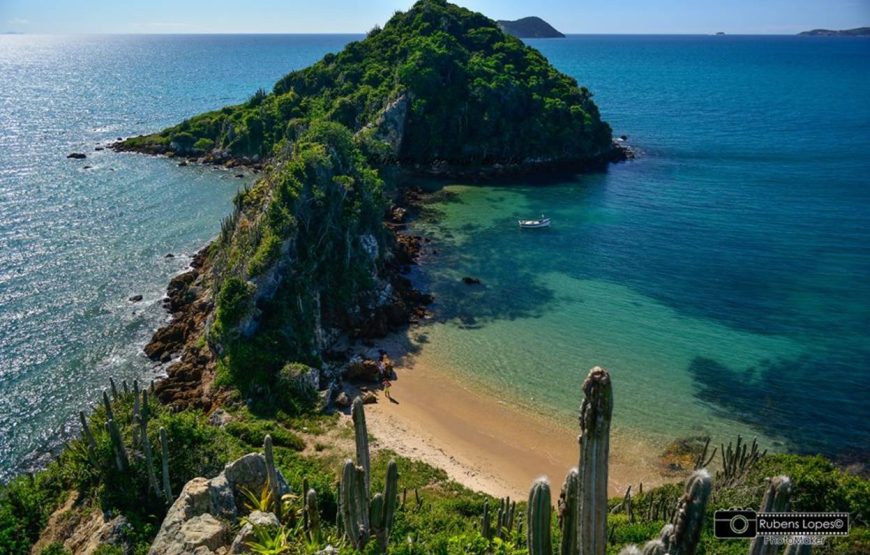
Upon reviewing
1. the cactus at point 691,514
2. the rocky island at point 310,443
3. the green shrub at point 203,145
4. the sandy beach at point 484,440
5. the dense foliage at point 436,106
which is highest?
the dense foliage at point 436,106

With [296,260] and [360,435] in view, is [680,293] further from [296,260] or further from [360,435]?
[360,435]

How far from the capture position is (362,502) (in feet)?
49.6

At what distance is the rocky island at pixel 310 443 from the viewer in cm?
1520

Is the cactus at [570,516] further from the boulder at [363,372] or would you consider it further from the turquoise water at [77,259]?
the turquoise water at [77,259]

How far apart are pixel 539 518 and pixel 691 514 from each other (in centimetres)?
277

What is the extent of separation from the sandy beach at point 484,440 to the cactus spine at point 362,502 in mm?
14152

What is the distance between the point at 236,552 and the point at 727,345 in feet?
119

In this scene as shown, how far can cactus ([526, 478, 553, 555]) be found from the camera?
1064 cm

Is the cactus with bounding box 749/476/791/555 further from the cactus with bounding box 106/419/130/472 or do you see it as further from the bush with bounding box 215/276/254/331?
the bush with bounding box 215/276/254/331

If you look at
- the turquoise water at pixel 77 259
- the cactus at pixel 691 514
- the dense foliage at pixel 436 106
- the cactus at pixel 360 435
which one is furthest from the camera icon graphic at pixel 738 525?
the dense foliage at pixel 436 106

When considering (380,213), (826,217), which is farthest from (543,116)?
(380,213)

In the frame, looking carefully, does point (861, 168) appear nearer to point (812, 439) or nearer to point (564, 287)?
point (564, 287)

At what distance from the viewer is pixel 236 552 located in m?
15.7

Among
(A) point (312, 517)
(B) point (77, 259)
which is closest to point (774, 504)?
(A) point (312, 517)
